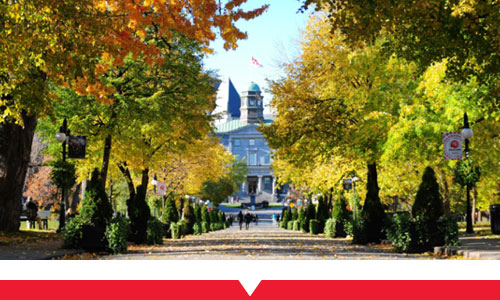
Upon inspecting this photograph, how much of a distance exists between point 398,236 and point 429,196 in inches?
58.4

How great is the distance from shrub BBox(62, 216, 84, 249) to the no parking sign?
10.1 m

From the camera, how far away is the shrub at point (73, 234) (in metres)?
17.8

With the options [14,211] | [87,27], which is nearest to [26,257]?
[87,27]

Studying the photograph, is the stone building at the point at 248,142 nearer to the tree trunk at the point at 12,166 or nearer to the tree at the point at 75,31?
the tree trunk at the point at 12,166

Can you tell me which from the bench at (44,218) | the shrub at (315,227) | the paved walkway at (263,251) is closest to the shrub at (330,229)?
the shrub at (315,227)

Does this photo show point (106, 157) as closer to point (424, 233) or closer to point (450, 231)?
point (424, 233)

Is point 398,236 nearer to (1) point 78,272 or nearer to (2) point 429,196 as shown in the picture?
(2) point 429,196

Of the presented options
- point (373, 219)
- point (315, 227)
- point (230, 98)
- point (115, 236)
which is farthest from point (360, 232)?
point (230, 98)

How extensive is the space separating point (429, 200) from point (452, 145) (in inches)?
64.2

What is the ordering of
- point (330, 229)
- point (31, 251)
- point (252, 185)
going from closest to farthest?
point (31, 251)
point (330, 229)
point (252, 185)

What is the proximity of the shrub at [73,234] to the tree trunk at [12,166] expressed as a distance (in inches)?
240

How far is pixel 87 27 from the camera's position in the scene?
1388 cm

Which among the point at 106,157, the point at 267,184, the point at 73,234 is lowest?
the point at 73,234

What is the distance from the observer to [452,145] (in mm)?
17453
